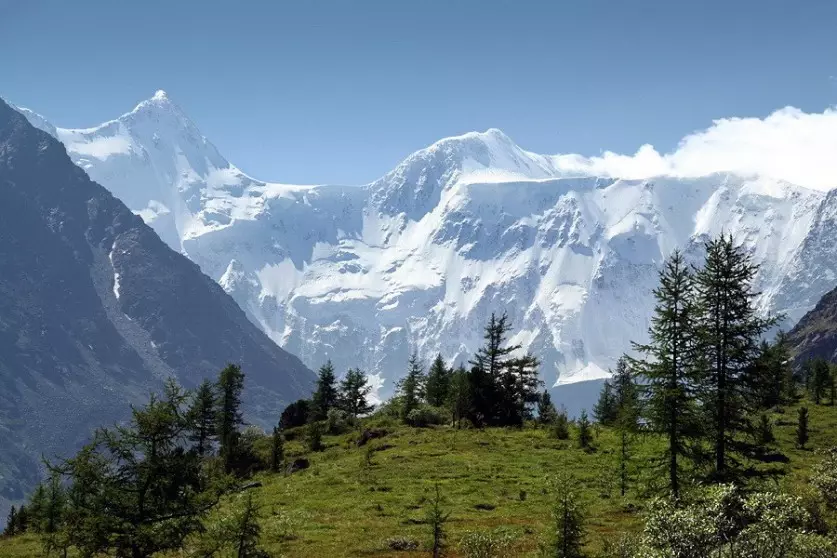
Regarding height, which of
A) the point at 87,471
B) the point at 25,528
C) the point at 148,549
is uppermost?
the point at 87,471

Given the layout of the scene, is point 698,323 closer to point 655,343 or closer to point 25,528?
point 655,343

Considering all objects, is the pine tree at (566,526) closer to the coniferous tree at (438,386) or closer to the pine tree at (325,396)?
the coniferous tree at (438,386)

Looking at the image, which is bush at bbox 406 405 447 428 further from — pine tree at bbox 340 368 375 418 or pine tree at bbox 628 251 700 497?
pine tree at bbox 628 251 700 497

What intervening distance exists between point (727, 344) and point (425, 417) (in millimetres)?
52368

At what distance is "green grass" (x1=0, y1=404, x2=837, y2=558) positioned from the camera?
3825 centimetres

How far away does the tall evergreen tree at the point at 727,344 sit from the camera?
34656 millimetres

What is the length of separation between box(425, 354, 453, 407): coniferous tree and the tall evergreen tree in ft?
197

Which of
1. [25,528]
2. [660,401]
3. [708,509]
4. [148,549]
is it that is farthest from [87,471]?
[25,528]

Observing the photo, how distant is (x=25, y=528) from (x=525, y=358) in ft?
184

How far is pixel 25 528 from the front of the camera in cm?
5444

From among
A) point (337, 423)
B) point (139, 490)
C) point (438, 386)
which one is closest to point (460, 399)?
point (337, 423)

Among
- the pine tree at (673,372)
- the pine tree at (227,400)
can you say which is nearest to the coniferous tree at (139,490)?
the pine tree at (673,372)

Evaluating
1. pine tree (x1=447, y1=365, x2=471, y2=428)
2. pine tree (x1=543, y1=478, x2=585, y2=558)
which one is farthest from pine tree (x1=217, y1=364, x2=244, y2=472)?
pine tree (x1=543, y1=478, x2=585, y2=558)

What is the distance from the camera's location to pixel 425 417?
83812 millimetres
